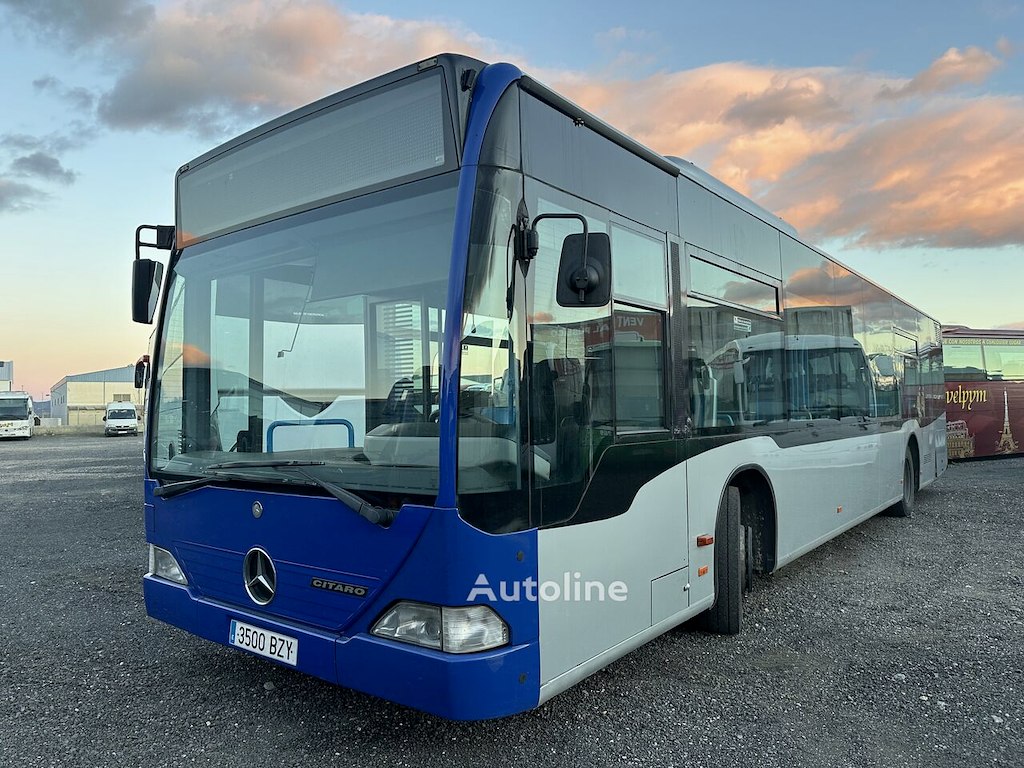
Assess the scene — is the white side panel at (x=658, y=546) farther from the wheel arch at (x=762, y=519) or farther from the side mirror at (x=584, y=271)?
the side mirror at (x=584, y=271)

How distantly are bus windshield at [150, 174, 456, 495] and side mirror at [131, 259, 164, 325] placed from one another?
0.69 ft

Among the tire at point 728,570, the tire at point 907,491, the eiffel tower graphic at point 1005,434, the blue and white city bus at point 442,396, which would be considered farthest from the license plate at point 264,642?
the eiffel tower graphic at point 1005,434

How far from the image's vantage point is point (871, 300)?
29.0ft

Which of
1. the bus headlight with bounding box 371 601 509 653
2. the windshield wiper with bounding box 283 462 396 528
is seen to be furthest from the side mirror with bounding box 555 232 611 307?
the bus headlight with bounding box 371 601 509 653

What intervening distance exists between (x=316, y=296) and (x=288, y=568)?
130cm

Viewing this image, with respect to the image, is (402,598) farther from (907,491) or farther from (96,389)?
(96,389)

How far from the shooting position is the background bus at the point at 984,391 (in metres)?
18.4

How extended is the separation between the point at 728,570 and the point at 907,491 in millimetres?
6454

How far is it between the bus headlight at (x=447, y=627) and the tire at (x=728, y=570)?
2.22 metres

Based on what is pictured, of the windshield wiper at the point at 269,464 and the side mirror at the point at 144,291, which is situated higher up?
the side mirror at the point at 144,291

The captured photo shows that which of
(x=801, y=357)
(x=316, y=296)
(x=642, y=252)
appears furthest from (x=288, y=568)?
(x=801, y=357)

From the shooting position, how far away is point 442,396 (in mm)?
3076

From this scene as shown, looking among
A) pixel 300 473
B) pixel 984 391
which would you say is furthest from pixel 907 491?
pixel 984 391

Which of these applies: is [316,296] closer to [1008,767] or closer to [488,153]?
[488,153]
